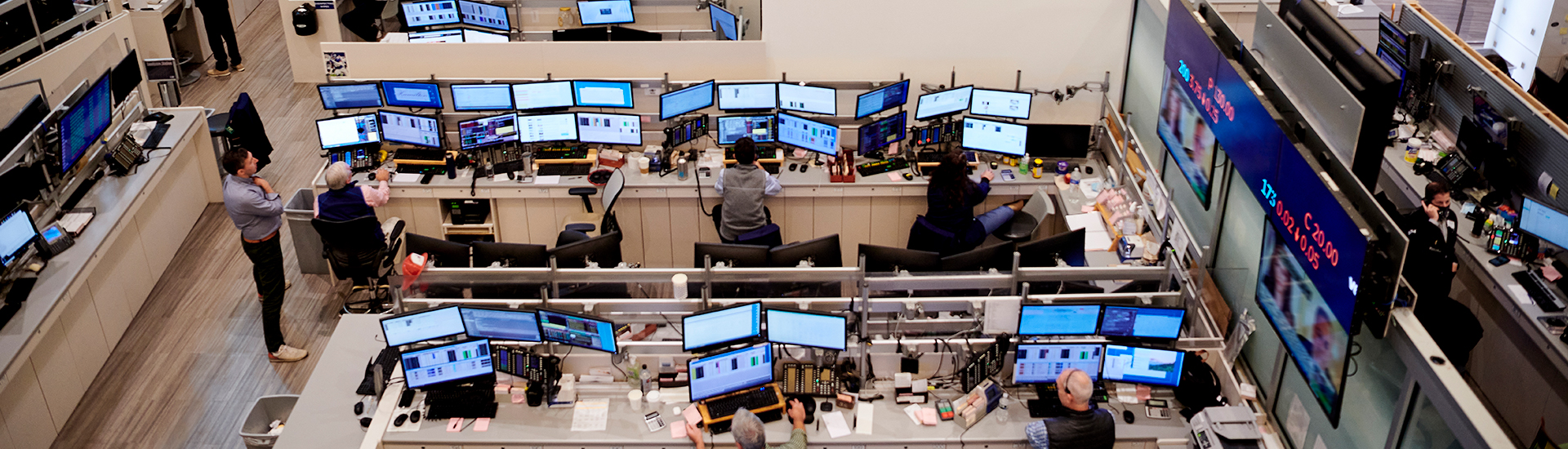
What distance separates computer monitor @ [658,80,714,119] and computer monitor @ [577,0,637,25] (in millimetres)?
2847

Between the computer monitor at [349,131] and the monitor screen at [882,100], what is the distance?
11.8 ft

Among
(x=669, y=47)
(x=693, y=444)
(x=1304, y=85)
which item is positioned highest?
(x=1304, y=85)

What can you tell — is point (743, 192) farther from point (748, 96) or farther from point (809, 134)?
point (748, 96)

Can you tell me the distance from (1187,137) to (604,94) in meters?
4.16

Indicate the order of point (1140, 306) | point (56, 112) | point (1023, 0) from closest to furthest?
point (1140, 306) < point (56, 112) < point (1023, 0)

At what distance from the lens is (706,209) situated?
7.97 meters

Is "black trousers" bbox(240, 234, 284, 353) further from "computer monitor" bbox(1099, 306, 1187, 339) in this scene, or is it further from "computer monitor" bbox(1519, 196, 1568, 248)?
"computer monitor" bbox(1519, 196, 1568, 248)

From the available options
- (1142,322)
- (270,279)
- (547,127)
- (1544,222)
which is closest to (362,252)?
Result: (270,279)

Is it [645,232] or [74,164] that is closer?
[74,164]

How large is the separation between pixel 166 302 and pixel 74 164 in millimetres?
1103

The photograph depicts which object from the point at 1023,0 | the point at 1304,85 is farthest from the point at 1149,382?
the point at 1023,0

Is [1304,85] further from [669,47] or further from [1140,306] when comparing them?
[669,47]

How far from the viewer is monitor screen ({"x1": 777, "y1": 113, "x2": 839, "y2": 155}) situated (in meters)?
7.84

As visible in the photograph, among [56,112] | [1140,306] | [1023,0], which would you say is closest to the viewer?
[1140,306]
